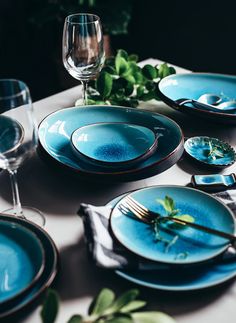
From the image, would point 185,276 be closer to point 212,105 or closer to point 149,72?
point 212,105

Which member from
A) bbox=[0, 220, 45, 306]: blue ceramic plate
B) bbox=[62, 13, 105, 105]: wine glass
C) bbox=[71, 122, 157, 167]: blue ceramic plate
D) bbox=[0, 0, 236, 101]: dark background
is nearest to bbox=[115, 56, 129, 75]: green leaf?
bbox=[62, 13, 105, 105]: wine glass

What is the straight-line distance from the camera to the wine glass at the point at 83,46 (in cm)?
87

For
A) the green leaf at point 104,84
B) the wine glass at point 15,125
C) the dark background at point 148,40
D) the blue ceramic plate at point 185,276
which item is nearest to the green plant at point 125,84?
the green leaf at point 104,84

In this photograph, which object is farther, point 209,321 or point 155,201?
point 155,201

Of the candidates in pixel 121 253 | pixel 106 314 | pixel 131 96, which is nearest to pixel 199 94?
pixel 131 96

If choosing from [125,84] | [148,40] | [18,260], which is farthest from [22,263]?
[148,40]

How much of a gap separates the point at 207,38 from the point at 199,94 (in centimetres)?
134

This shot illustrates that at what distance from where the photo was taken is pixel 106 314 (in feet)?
1.54

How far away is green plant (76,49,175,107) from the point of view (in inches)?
37.5

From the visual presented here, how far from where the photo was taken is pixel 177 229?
611 mm

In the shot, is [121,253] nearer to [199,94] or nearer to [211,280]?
[211,280]

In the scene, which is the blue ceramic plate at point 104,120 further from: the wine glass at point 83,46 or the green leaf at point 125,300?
the green leaf at point 125,300

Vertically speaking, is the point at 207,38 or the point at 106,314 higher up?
the point at 106,314

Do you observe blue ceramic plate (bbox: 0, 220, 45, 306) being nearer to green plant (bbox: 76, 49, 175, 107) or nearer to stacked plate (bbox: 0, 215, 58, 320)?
stacked plate (bbox: 0, 215, 58, 320)
